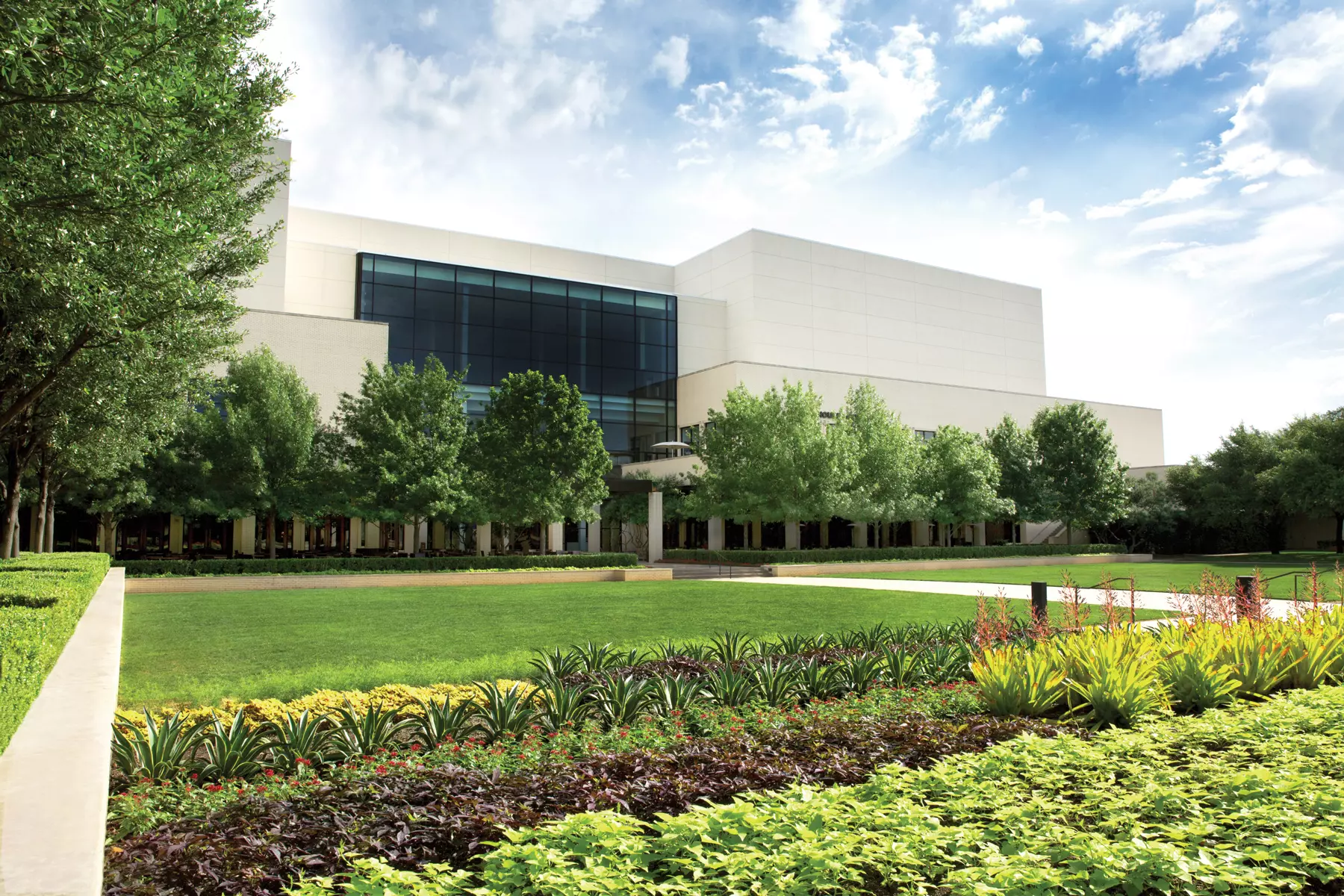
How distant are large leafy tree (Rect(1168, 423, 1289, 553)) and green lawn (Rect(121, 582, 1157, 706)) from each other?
37.9 meters

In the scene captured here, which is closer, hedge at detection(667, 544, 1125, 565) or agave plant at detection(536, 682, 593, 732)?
agave plant at detection(536, 682, 593, 732)

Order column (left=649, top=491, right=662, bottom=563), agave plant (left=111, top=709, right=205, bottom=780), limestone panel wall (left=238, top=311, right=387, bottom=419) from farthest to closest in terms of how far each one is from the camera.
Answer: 1. column (left=649, top=491, right=662, bottom=563)
2. limestone panel wall (left=238, top=311, right=387, bottom=419)
3. agave plant (left=111, top=709, right=205, bottom=780)

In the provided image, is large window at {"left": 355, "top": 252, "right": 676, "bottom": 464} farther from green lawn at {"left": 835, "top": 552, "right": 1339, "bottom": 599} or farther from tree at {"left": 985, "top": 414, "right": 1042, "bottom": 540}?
green lawn at {"left": 835, "top": 552, "right": 1339, "bottom": 599}

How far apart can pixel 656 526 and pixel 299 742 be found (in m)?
41.6

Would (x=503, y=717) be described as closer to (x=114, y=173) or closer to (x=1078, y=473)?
(x=114, y=173)

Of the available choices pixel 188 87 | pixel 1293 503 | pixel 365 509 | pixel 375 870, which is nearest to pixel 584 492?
pixel 365 509

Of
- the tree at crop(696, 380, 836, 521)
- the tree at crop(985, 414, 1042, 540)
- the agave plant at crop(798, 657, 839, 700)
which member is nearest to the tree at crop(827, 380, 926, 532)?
the tree at crop(696, 380, 836, 521)

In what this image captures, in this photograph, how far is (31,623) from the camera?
790 centimetres

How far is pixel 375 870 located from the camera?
11.8ft

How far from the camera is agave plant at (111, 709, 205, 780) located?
5480 millimetres

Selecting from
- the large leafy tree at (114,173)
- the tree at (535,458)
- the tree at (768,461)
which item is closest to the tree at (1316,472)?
the tree at (768,461)

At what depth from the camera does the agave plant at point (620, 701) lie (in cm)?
712

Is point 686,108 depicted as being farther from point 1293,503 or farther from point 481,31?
point 1293,503

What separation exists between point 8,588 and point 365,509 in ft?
70.9
